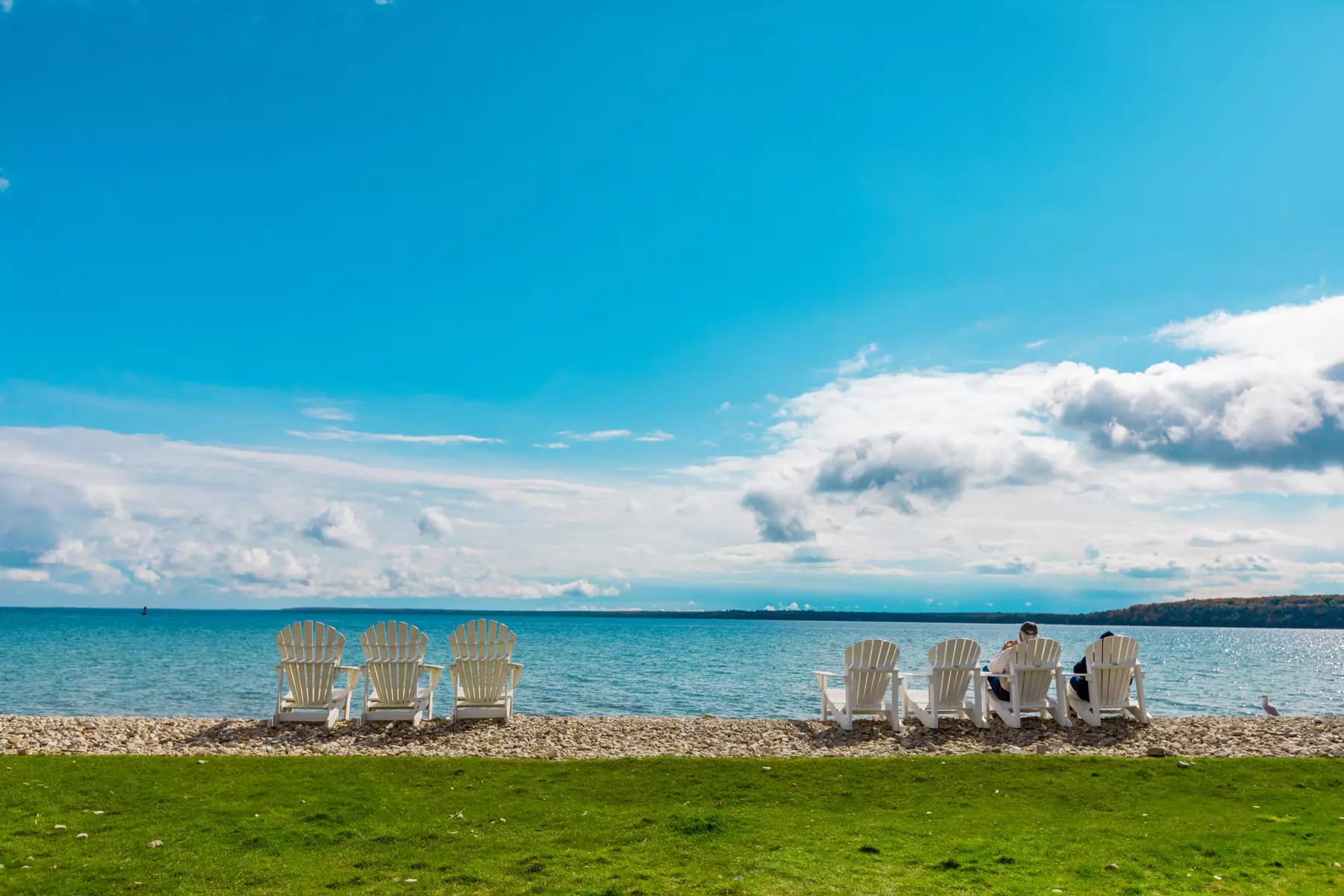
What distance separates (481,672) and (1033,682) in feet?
21.5

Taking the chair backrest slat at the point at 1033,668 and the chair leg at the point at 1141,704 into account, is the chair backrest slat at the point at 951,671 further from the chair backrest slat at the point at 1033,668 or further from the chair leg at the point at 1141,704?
the chair leg at the point at 1141,704

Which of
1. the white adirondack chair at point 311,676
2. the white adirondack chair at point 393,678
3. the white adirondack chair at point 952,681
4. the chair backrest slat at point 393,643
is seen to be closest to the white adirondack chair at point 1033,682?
the white adirondack chair at point 952,681

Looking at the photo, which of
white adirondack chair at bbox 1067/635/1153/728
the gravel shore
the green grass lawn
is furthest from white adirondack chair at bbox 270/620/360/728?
white adirondack chair at bbox 1067/635/1153/728

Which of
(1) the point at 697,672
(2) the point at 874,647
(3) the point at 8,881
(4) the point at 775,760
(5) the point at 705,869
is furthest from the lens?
(1) the point at 697,672

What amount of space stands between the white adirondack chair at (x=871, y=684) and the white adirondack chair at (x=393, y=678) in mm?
4817

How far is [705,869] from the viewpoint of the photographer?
5.18 meters

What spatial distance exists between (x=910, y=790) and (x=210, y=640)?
6664cm

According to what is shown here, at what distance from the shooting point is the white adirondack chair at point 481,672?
10.7 meters

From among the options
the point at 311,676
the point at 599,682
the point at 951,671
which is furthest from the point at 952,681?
the point at 599,682

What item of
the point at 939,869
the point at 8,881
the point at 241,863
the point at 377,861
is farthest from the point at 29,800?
the point at 939,869

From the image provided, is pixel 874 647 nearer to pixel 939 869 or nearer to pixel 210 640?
pixel 939 869

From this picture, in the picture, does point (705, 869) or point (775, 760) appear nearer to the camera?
point (705, 869)

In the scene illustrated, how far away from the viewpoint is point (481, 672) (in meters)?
10.8

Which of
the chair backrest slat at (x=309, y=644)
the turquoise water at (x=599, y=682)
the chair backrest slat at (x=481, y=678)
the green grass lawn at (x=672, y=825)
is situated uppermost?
the chair backrest slat at (x=309, y=644)
